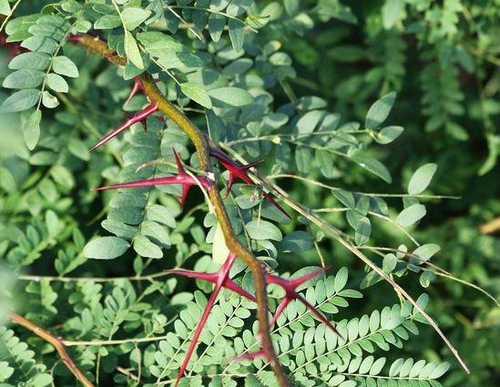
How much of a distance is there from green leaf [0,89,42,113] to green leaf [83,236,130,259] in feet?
0.66

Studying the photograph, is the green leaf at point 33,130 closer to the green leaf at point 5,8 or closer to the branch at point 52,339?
the green leaf at point 5,8

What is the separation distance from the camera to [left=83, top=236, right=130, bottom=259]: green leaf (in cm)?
115

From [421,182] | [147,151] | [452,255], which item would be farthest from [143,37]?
[452,255]

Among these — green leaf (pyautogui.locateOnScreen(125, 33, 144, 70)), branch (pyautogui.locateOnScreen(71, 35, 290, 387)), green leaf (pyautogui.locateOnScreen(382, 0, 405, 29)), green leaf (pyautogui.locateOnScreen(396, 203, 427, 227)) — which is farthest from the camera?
green leaf (pyautogui.locateOnScreen(382, 0, 405, 29))

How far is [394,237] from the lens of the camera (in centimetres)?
213

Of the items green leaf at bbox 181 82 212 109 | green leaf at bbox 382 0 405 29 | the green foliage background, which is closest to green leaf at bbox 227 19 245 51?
the green foliage background

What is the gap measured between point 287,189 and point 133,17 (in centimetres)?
107

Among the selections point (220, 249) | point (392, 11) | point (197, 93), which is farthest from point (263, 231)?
point (392, 11)

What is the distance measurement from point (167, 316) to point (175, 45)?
547 mm

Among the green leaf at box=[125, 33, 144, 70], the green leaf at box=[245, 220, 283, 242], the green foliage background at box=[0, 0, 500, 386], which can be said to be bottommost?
the green foliage background at box=[0, 0, 500, 386]

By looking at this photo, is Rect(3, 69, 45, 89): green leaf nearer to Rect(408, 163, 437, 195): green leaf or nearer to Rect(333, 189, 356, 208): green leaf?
Rect(333, 189, 356, 208): green leaf

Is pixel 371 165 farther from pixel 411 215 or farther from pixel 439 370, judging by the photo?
pixel 439 370

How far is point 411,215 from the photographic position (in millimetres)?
1297

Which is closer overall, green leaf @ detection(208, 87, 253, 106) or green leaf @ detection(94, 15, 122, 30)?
green leaf @ detection(94, 15, 122, 30)
